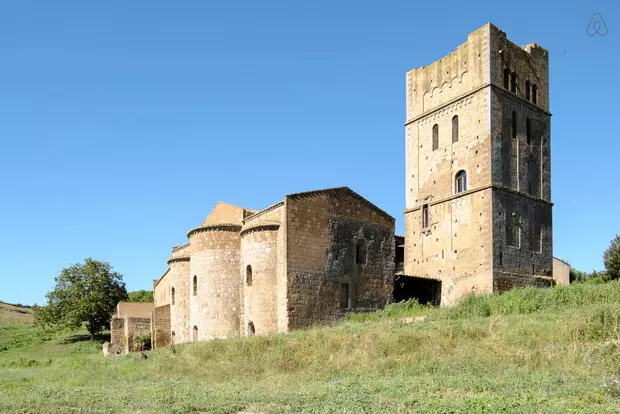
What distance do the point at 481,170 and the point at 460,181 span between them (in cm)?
167

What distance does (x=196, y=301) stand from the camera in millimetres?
31828

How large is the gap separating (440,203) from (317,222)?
27.0 feet

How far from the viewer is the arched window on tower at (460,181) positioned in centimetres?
3316

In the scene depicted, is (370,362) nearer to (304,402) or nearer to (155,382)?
(304,402)

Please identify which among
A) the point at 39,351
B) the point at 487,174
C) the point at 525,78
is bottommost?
the point at 39,351

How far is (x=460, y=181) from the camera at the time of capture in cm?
3353

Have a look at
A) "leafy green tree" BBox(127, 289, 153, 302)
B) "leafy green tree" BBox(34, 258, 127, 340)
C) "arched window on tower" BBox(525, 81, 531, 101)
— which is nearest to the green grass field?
"arched window on tower" BBox(525, 81, 531, 101)

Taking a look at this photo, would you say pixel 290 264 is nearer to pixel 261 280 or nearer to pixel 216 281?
pixel 261 280

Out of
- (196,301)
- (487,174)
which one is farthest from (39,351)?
(487,174)

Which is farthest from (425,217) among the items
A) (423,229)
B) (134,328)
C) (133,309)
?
(133,309)

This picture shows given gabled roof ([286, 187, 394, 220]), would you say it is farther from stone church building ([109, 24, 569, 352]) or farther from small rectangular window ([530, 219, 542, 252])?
small rectangular window ([530, 219, 542, 252])

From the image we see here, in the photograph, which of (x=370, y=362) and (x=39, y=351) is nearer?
(x=370, y=362)

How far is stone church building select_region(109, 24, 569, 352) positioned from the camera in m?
28.6

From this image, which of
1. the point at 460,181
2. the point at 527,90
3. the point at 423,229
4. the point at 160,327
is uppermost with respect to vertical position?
the point at 527,90
